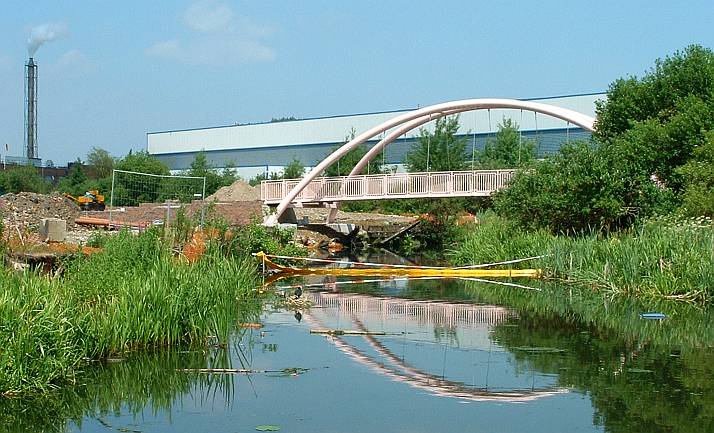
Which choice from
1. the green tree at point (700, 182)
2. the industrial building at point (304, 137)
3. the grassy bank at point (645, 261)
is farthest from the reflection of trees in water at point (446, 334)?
the industrial building at point (304, 137)

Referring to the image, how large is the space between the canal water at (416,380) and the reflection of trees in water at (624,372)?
20 mm

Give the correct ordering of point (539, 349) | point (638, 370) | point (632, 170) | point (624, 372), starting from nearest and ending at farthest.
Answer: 1. point (624, 372)
2. point (638, 370)
3. point (539, 349)
4. point (632, 170)

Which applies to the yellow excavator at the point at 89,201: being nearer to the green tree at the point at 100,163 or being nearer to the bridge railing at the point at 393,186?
the bridge railing at the point at 393,186

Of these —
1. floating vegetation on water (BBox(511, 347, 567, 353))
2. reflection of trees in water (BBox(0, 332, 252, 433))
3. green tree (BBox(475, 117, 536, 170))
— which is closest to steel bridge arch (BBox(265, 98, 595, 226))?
green tree (BBox(475, 117, 536, 170))

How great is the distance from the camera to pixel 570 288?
21.6 meters

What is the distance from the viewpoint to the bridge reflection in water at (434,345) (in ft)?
34.8

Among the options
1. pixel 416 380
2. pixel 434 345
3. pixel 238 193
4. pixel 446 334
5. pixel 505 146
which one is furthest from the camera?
pixel 505 146

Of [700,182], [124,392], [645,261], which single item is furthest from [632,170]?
[124,392]

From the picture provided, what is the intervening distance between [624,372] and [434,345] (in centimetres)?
291

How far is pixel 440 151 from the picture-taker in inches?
1965

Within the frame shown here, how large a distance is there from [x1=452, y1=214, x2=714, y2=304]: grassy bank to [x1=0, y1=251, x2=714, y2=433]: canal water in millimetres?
1541

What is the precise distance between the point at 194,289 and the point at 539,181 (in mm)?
16586

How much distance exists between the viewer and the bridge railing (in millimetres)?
36125

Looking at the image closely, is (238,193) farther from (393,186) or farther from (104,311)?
(104,311)
